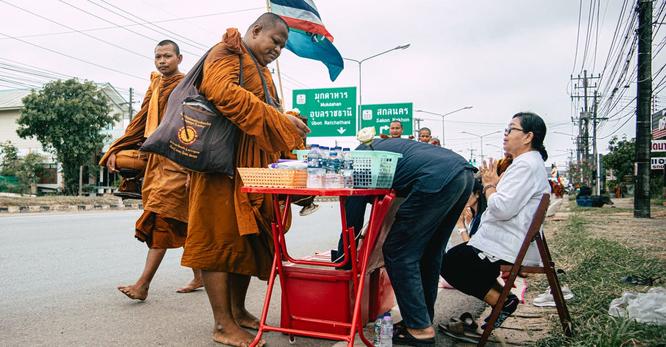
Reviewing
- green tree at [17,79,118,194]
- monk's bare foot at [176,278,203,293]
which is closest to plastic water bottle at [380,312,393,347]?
monk's bare foot at [176,278,203,293]

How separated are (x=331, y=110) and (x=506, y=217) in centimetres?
1817

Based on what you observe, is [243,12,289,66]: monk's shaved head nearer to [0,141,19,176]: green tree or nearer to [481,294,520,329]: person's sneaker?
[481,294,520,329]: person's sneaker

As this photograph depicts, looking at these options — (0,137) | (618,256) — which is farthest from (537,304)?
(0,137)

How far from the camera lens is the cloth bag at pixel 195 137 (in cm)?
326

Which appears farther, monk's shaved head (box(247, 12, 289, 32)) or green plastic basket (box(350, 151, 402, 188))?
monk's shaved head (box(247, 12, 289, 32))

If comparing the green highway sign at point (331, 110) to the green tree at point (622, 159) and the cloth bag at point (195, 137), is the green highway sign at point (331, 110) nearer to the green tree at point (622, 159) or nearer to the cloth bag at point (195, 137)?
the cloth bag at point (195, 137)

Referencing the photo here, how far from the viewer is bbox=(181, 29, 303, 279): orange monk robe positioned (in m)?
3.17

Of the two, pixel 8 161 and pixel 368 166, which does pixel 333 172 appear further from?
pixel 8 161

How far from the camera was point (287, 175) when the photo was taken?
2938 millimetres

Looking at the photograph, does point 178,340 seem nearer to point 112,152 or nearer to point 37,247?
point 112,152

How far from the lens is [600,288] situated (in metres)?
4.51

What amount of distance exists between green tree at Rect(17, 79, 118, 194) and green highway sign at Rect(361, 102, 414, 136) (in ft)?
48.5

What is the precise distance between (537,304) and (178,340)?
2727 mm

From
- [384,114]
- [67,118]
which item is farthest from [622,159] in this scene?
[67,118]
